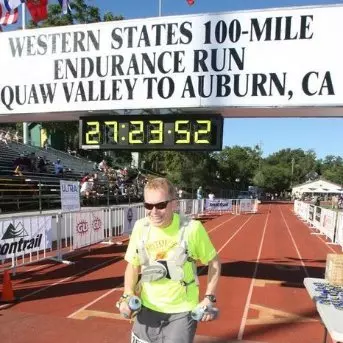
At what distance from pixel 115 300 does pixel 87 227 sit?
5301 mm

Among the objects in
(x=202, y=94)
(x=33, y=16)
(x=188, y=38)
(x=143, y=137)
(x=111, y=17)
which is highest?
(x=111, y=17)

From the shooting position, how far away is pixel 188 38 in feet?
26.5

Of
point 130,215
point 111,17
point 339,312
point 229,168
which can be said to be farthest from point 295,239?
point 229,168

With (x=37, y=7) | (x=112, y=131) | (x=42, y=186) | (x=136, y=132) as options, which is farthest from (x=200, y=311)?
(x=42, y=186)

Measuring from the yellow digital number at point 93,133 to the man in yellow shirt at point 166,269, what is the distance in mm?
5363

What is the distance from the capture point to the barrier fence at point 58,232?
905cm

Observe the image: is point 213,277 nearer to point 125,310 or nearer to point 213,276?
point 213,276

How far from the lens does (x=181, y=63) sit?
8.15 meters

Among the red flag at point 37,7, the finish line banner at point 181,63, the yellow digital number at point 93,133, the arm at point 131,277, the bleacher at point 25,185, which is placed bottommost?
the bleacher at point 25,185

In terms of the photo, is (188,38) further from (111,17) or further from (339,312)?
(111,17)

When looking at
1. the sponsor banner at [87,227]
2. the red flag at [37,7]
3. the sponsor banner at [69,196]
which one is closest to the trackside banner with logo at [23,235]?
the sponsor banner at [87,227]

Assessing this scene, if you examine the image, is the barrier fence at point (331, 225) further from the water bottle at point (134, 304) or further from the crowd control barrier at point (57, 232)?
the water bottle at point (134, 304)

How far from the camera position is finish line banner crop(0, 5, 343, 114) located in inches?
297

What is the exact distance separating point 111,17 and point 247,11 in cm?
3446
